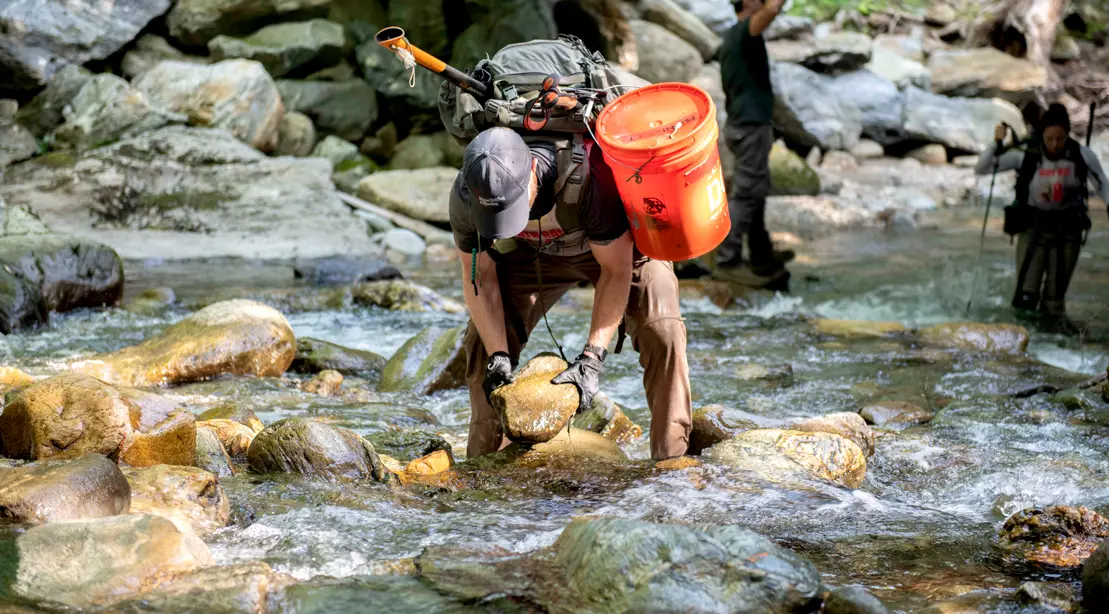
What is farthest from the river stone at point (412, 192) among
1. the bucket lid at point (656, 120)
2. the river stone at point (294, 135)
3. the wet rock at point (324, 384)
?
the bucket lid at point (656, 120)

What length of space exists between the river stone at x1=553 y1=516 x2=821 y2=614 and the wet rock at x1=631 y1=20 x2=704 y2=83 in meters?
14.2

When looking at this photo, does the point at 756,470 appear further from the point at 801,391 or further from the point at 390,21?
the point at 390,21

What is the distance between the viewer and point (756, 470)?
4.34 metres

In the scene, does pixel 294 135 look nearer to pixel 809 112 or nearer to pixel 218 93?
pixel 218 93

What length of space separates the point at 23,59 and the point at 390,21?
6.27m

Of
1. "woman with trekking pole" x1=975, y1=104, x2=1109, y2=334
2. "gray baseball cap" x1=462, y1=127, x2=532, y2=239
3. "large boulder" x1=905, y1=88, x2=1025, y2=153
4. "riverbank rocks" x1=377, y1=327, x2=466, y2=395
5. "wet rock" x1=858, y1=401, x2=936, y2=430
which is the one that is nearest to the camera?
"gray baseball cap" x1=462, y1=127, x2=532, y2=239

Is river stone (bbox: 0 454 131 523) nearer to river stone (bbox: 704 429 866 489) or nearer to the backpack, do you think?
the backpack

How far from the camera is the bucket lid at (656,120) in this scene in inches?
147

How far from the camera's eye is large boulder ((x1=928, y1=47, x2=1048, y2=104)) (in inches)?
850

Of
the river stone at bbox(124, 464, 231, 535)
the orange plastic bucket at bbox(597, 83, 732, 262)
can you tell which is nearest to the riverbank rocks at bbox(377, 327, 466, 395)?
the river stone at bbox(124, 464, 231, 535)

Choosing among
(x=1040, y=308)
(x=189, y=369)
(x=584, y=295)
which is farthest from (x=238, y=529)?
(x=1040, y=308)

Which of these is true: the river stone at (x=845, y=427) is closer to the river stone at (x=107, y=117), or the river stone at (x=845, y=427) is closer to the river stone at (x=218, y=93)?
the river stone at (x=107, y=117)

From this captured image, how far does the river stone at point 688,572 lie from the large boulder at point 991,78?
2111 centimetres

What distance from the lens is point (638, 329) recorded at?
4488mm
